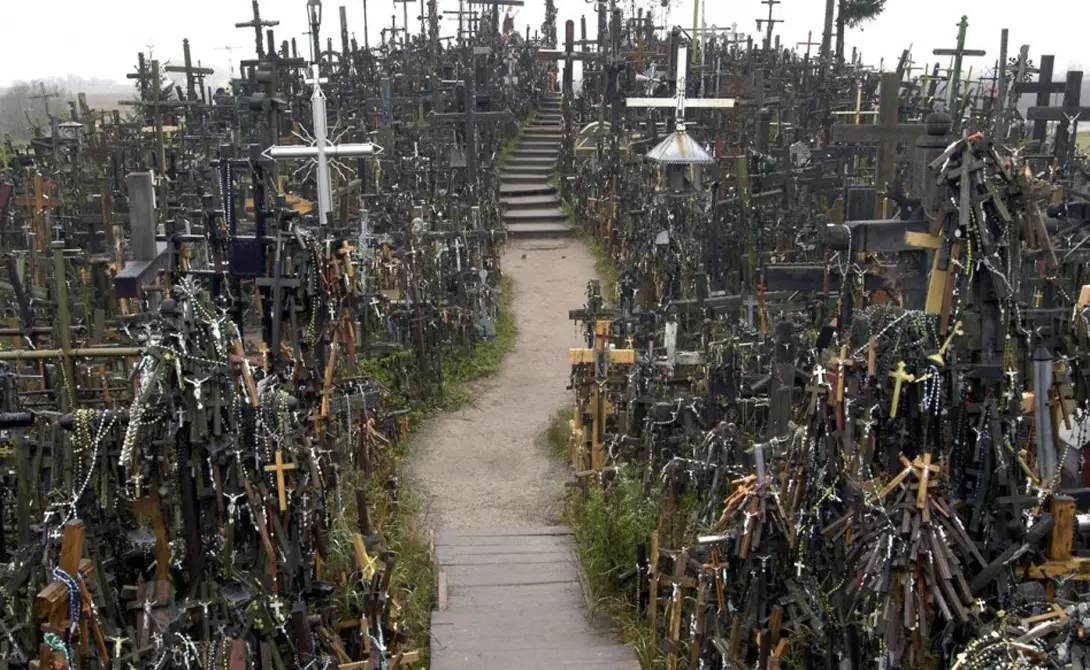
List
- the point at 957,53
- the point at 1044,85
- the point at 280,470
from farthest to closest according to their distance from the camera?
the point at 957,53, the point at 1044,85, the point at 280,470

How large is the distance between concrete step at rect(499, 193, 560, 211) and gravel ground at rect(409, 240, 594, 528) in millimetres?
4775

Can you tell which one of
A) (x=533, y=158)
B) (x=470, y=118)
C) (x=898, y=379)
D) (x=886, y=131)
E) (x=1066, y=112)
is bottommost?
(x=533, y=158)

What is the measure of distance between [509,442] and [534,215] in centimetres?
968

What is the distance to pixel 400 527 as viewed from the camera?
8758 mm

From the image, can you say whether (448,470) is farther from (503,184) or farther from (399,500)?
(503,184)

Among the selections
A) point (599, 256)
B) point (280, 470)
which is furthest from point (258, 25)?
point (280, 470)

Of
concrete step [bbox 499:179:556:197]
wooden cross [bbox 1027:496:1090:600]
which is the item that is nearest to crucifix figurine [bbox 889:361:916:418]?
wooden cross [bbox 1027:496:1090:600]

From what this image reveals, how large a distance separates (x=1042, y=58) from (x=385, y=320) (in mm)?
8848

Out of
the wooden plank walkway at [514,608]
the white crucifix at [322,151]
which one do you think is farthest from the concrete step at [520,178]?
the wooden plank walkway at [514,608]

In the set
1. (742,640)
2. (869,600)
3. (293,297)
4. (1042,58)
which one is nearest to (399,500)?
(293,297)

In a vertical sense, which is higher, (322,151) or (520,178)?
(322,151)

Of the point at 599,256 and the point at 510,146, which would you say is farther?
the point at 510,146

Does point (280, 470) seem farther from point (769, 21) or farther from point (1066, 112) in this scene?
point (769, 21)

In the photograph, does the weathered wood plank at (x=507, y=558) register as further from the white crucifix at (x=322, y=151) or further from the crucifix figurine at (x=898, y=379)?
the crucifix figurine at (x=898, y=379)
